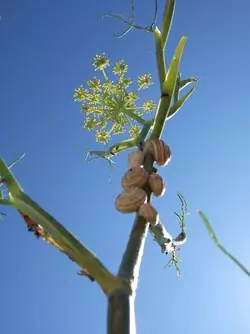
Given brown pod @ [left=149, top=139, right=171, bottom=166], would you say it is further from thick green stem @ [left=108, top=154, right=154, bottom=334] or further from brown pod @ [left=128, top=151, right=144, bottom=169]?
thick green stem @ [left=108, top=154, right=154, bottom=334]

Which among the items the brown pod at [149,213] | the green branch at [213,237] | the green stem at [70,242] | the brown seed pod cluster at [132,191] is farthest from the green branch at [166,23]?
the green branch at [213,237]

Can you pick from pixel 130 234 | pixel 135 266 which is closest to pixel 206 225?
pixel 135 266

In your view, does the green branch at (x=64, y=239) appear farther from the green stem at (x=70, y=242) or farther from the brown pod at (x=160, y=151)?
the brown pod at (x=160, y=151)

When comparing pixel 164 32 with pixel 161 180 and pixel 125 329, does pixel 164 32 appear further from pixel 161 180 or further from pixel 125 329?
pixel 125 329

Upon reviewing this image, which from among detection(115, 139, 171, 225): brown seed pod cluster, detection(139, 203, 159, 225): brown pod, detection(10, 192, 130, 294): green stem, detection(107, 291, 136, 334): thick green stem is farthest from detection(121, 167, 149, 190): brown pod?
detection(107, 291, 136, 334): thick green stem

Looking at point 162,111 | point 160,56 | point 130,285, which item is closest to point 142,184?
point 162,111
